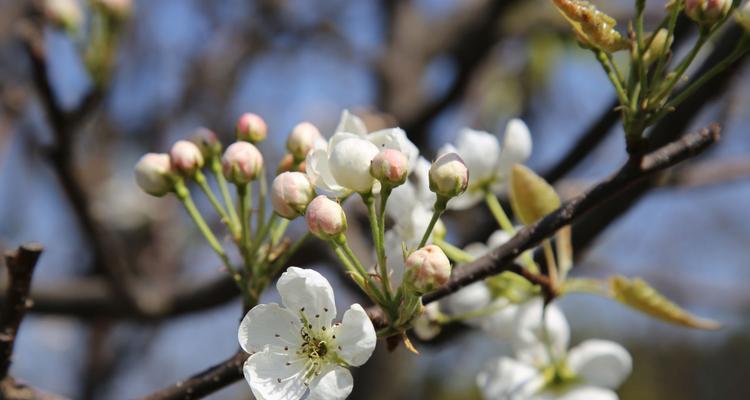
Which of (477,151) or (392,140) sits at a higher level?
(392,140)

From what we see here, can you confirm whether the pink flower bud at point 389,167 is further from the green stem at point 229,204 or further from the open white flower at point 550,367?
the open white flower at point 550,367

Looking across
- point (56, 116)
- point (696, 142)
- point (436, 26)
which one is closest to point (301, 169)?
point (696, 142)

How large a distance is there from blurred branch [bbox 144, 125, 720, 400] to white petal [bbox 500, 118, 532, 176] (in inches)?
11.5

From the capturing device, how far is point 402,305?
73cm

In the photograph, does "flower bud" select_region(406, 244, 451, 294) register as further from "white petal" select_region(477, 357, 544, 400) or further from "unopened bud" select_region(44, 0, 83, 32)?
"unopened bud" select_region(44, 0, 83, 32)

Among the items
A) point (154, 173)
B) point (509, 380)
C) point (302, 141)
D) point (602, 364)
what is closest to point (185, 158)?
point (154, 173)

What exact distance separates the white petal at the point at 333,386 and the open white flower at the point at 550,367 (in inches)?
15.4

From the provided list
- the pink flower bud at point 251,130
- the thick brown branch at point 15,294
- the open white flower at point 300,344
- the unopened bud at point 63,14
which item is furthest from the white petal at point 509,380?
the unopened bud at point 63,14

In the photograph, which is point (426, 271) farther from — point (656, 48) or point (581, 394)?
point (581, 394)

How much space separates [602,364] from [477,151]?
357 millimetres

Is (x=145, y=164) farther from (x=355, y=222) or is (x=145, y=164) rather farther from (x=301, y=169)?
(x=355, y=222)

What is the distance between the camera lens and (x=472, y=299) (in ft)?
3.61

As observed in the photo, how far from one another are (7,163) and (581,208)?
12.3ft

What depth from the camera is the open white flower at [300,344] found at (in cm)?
73
